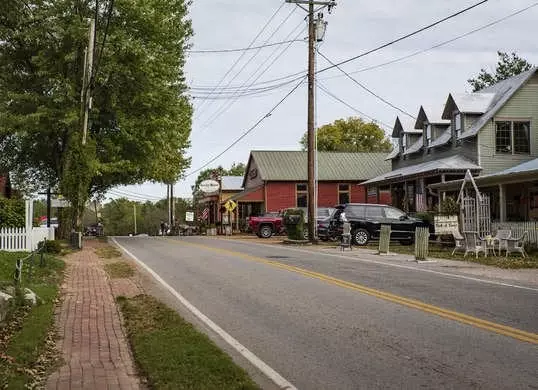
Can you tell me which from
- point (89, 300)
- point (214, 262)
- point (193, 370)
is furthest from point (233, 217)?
point (193, 370)

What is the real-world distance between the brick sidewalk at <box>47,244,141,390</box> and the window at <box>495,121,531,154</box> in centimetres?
2440

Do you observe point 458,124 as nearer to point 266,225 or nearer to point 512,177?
point 512,177

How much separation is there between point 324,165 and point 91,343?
4531 centimetres

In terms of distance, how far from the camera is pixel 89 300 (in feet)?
39.1

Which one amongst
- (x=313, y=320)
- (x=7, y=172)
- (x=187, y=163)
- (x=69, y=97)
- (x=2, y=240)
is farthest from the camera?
(x=187, y=163)

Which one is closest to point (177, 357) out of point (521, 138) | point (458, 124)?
point (521, 138)

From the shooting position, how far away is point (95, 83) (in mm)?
30812

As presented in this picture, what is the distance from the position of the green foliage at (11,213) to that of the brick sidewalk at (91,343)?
29.5ft

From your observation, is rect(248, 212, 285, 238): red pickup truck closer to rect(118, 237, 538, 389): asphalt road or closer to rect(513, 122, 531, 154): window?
rect(513, 122, 531, 154): window

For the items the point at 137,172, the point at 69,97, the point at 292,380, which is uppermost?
the point at 69,97

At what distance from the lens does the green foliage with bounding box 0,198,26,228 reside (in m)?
22.1

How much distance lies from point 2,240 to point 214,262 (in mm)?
7454

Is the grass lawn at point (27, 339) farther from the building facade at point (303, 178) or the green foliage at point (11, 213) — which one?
the building facade at point (303, 178)

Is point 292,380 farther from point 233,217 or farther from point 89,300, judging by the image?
point 233,217
